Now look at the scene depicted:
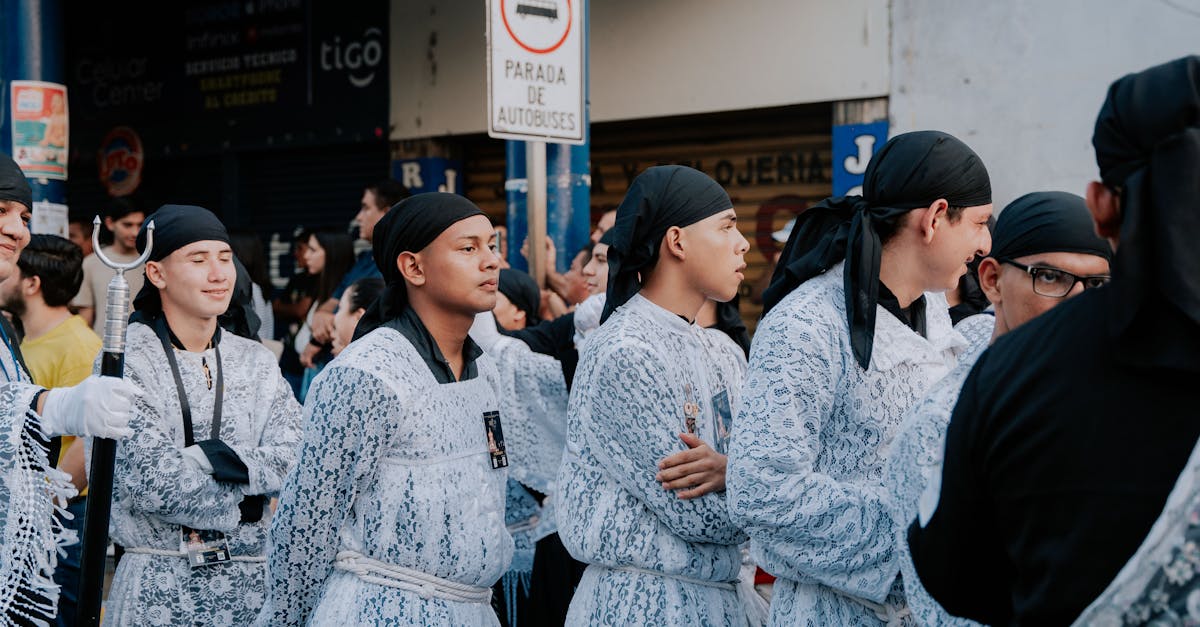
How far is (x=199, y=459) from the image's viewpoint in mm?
3947

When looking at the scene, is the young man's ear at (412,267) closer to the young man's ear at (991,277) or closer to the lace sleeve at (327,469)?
the lace sleeve at (327,469)

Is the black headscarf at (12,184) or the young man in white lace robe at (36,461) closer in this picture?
the young man in white lace robe at (36,461)

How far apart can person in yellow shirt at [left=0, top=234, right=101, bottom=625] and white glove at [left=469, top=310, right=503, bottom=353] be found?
1.58 m

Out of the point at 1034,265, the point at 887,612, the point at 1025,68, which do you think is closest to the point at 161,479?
the point at 887,612

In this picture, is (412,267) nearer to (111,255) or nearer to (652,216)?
(652,216)

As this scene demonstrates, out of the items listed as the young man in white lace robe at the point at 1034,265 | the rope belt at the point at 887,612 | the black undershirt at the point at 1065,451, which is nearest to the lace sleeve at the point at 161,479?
the rope belt at the point at 887,612

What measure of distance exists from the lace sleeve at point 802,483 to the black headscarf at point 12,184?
2175mm

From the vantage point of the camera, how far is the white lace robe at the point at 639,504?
122 inches

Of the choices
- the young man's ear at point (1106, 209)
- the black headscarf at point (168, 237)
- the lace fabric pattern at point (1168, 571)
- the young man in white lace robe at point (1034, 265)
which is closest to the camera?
A: the lace fabric pattern at point (1168, 571)

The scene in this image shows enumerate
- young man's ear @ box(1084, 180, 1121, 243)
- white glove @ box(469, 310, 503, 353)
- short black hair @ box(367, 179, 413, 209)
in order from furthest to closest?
short black hair @ box(367, 179, 413, 209), white glove @ box(469, 310, 503, 353), young man's ear @ box(1084, 180, 1121, 243)

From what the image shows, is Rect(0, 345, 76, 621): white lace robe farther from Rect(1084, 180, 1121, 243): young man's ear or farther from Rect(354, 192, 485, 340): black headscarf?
Rect(1084, 180, 1121, 243): young man's ear

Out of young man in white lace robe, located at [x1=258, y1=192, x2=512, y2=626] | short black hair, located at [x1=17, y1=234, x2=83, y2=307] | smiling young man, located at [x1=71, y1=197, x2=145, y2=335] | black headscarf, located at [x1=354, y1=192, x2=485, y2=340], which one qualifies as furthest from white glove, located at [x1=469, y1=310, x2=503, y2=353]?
smiling young man, located at [x1=71, y1=197, x2=145, y2=335]

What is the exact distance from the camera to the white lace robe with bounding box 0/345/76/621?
314 cm

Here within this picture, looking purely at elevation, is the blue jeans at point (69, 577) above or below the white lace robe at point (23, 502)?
below
